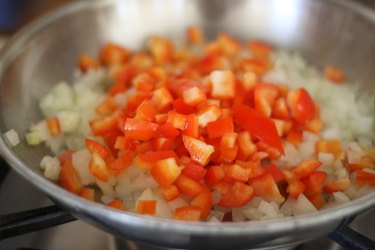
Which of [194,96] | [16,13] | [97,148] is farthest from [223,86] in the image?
[16,13]

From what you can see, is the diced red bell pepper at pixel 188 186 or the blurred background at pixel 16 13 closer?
the diced red bell pepper at pixel 188 186

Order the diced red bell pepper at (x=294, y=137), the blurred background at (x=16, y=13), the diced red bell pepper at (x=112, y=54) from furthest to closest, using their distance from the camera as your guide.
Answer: the blurred background at (x=16, y=13) → the diced red bell pepper at (x=112, y=54) → the diced red bell pepper at (x=294, y=137)

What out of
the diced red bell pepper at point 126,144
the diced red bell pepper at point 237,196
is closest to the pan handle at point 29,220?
the diced red bell pepper at point 126,144

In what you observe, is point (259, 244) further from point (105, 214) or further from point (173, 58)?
point (173, 58)

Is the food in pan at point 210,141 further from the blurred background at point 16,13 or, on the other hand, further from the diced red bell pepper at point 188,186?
the blurred background at point 16,13

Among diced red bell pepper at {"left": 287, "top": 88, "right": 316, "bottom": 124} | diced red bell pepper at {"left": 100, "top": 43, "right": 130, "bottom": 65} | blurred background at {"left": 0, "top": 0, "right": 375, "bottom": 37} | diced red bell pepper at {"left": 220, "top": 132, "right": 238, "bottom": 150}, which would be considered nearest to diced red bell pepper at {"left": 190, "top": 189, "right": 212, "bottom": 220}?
diced red bell pepper at {"left": 220, "top": 132, "right": 238, "bottom": 150}

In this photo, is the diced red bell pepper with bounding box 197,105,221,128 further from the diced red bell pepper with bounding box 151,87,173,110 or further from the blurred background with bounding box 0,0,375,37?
the blurred background with bounding box 0,0,375,37

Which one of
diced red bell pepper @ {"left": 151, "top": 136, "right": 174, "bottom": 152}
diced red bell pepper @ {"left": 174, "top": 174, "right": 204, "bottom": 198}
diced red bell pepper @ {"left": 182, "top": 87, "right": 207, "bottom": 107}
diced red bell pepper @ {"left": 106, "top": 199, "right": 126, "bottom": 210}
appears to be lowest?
diced red bell pepper @ {"left": 106, "top": 199, "right": 126, "bottom": 210}
